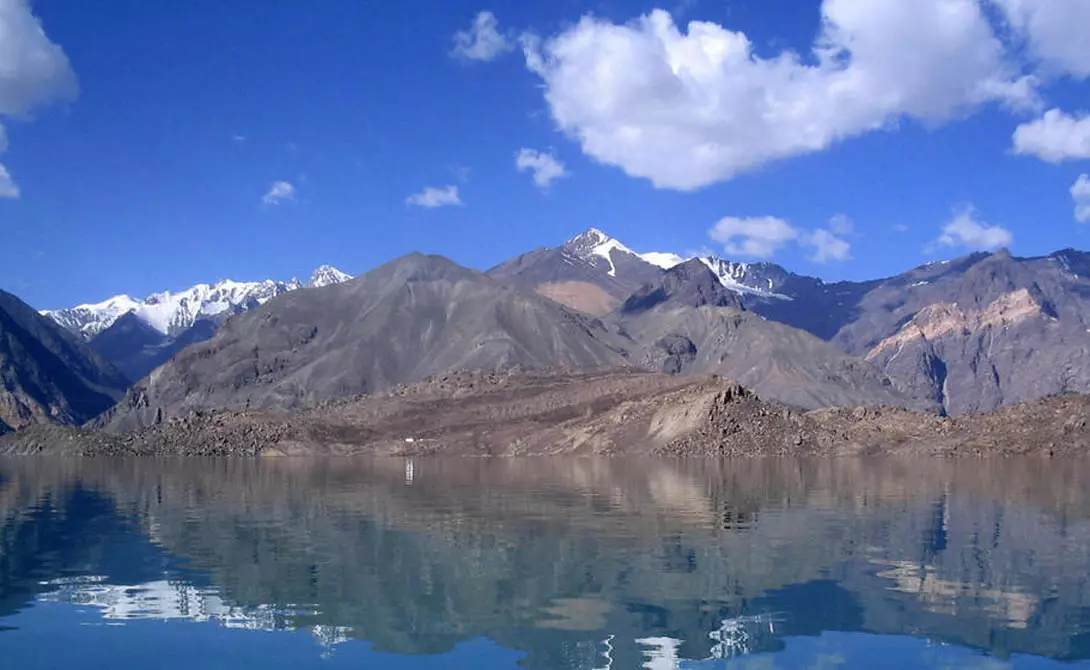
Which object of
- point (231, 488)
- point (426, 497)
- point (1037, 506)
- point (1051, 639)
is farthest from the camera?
point (231, 488)

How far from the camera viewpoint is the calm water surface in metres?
30.6

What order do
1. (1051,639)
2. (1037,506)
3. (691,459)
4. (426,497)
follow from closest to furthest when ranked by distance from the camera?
1. (1051,639)
2. (1037,506)
3. (426,497)
4. (691,459)

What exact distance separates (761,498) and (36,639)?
6503 cm

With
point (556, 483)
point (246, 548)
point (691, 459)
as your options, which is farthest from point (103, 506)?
point (691, 459)

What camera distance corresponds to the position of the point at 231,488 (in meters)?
107

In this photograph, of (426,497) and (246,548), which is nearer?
(246,548)

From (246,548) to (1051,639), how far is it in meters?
38.2

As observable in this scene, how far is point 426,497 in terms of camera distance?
9150 centimetres

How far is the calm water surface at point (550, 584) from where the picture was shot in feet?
100

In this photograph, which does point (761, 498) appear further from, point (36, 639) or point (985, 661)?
point (36, 639)

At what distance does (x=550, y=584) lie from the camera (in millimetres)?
40906

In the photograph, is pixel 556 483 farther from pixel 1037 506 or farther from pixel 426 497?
pixel 1037 506

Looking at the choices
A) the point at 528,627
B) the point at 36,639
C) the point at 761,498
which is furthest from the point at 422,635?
the point at 761,498

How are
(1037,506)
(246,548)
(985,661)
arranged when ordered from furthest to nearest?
(1037,506)
(246,548)
(985,661)
